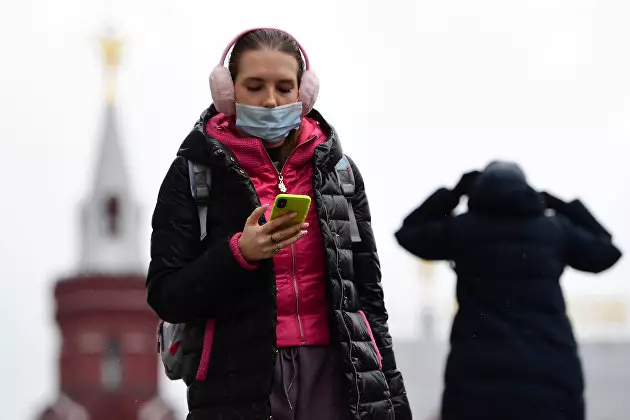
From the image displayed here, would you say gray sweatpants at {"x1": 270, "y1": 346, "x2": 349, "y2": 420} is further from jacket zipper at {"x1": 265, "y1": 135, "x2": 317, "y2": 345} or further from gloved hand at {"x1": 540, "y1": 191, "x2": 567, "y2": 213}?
gloved hand at {"x1": 540, "y1": 191, "x2": 567, "y2": 213}

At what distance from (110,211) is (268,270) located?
51.3 metres

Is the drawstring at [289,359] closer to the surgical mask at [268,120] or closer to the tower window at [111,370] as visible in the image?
the surgical mask at [268,120]

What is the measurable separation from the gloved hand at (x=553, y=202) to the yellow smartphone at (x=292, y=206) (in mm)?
2430

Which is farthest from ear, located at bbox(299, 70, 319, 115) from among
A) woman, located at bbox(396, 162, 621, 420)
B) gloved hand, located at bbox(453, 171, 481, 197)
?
gloved hand, located at bbox(453, 171, 481, 197)

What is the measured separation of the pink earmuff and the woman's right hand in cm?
28

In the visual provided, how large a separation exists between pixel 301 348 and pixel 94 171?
51880 millimetres

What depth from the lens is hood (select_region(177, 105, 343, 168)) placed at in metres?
3.01

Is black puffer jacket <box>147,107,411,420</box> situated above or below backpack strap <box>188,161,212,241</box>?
below

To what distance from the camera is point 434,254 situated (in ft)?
16.6

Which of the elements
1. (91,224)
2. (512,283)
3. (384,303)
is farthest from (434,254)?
(91,224)

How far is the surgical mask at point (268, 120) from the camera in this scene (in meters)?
2.95

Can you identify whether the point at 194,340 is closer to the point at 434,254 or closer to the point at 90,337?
the point at 434,254

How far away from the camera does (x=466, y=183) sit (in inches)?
203

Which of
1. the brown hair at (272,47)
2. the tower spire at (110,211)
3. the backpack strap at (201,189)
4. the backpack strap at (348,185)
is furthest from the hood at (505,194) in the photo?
→ the tower spire at (110,211)
